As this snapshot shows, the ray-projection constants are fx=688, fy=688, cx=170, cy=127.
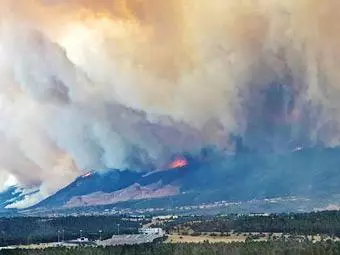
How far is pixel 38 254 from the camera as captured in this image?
525 ft

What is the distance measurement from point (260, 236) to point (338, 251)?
6133 centimetres

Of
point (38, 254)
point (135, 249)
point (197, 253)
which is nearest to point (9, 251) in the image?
point (38, 254)

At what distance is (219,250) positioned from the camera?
495ft

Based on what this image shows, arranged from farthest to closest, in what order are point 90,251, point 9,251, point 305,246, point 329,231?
1. point 329,231
2. point 9,251
3. point 90,251
4. point 305,246

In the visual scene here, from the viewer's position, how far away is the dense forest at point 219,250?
14012 cm

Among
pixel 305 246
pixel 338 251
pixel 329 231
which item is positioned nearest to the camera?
pixel 338 251

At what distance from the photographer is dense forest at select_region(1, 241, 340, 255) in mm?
140125

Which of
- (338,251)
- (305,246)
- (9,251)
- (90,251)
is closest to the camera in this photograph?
(338,251)

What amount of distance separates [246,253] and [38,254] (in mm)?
50179

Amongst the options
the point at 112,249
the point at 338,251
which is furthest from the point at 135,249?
the point at 338,251

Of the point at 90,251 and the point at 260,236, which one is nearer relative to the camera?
the point at 90,251

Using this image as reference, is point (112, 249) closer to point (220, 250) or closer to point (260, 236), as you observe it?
point (220, 250)

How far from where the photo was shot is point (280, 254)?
137875mm

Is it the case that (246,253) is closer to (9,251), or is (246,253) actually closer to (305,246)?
(305,246)
